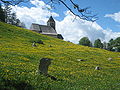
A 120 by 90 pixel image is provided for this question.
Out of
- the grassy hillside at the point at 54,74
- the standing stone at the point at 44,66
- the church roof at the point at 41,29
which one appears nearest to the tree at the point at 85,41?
the church roof at the point at 41,29

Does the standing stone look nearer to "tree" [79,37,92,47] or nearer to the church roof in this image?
the church roof

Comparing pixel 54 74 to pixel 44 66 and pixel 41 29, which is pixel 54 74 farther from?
pixel 41 29

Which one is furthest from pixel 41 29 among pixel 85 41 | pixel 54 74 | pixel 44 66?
pixel 44 66

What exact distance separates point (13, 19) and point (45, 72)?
455 feet

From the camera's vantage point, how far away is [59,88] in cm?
1053

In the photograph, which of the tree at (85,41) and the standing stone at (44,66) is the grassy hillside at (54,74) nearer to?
the standing stone at (44,66)

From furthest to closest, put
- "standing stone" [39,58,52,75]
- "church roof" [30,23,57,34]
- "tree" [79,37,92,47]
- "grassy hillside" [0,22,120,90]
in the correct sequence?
"tree" [79,37,92,47], "church roof" [30,23,57,34], "standing stone" [39,58,52,75], "grassy hillside" [0,22,120,90]

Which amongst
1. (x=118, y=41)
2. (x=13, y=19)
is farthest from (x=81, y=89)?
(x=118, y=41)

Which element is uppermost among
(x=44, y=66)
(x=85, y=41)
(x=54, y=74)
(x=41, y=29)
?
(x=41, y=29)

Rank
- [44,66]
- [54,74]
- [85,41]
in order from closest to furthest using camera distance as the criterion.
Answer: [44,66], [54,74], [85,41]

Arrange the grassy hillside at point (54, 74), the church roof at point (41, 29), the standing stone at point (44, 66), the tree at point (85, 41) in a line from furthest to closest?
the tree at point (85, 41), the church roof at point (41, 29), the standing stone at point (44, 66), the grassy hillside at point (54, 74)

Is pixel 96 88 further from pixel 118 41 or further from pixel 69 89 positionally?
pixel 118 41

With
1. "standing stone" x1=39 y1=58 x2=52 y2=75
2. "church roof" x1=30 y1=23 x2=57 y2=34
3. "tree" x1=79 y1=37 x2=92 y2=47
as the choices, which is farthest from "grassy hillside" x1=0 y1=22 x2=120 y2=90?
"tree" x1=79 y1=37 x2=92 y2=47

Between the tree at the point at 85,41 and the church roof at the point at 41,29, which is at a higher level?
the church roof at the point at 41,29
